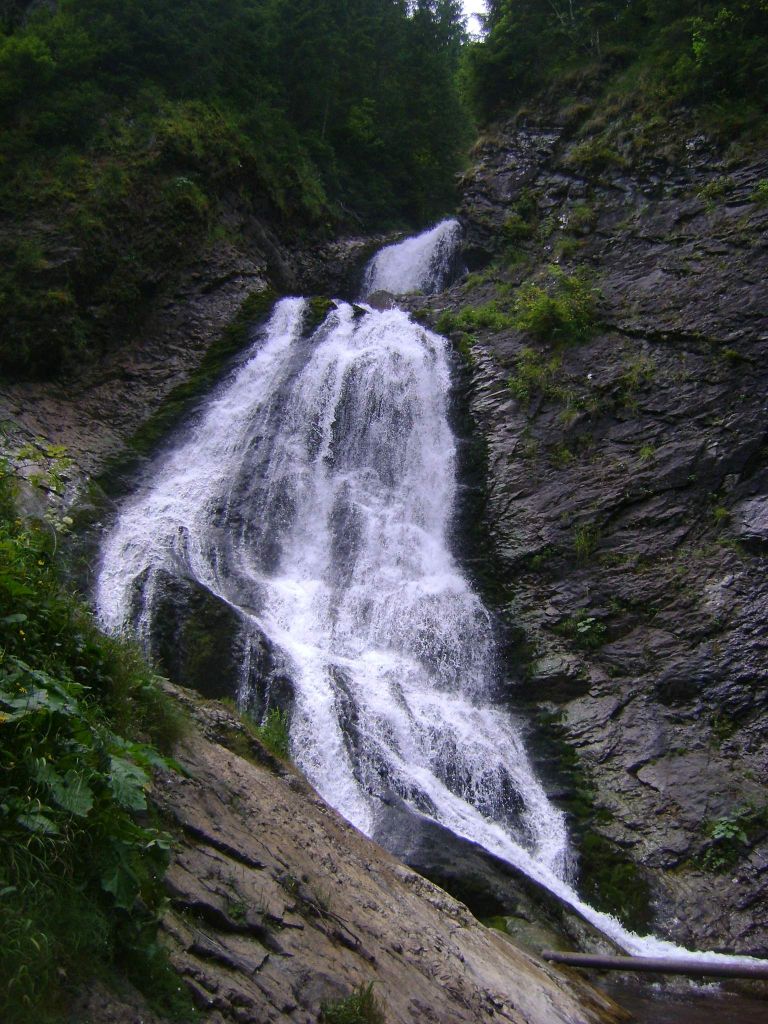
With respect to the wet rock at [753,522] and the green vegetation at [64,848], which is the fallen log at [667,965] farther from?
the wet rock at [753,522]

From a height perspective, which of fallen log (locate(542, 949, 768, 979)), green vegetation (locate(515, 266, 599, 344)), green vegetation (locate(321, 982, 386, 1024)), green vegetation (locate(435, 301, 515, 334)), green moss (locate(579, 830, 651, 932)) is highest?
green vegetation (locate(435, 301, 515, 334))

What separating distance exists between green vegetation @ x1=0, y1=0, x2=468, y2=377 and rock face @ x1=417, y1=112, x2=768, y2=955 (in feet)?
25.8

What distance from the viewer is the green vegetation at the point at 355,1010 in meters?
3.33

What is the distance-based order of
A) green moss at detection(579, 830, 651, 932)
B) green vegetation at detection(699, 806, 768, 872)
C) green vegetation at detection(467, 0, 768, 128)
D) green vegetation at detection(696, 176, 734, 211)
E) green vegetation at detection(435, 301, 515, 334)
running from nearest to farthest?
green moss at detection(579, 830, 651, 932)
green vegetation at detection(699, 806, 768, 872)
green vegetation at detection(696, 176, 734, 211)
green vegetation at detection(467, 0, 768, 128)
green vegetation at detection(435, 301, 515, 334)

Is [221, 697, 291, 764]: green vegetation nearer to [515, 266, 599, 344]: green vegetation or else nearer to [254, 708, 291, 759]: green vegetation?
[254, 708, 291, 759]: green vegetation

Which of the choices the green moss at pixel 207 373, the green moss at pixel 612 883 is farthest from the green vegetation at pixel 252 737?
the green moss at pixel 207 373

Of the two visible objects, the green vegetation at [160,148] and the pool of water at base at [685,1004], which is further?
the green vegetation at [160,148]

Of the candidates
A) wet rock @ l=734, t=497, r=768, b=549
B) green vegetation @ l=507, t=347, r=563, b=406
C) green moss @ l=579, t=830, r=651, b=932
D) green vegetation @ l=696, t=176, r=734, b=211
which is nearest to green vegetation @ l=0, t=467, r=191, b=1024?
green moss @ l=579, t=830, r=651, b=932

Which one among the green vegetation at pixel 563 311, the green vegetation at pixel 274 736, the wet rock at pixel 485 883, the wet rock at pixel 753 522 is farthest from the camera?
the green vegetation at pixel 563 311

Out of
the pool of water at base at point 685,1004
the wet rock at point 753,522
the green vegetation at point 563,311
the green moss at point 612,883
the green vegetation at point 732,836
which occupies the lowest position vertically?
the green vegetation at point 732,836

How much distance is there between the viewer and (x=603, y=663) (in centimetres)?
1181

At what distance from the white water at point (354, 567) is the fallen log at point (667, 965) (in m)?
2.26

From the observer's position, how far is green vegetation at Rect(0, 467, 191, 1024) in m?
2.49

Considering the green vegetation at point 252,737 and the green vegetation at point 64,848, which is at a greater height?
the green vegetation at point 64,848
